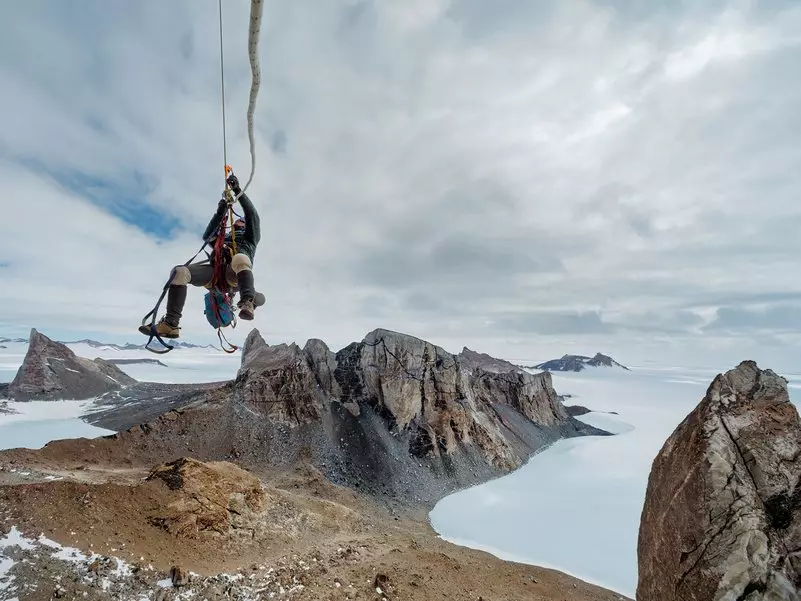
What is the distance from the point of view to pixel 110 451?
31.3m

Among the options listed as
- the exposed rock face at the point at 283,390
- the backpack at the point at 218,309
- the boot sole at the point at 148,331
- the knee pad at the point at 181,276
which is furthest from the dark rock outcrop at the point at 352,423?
the knee pad at the point at 181,276

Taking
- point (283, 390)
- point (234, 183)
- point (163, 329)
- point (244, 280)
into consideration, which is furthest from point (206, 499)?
point (283, 390)

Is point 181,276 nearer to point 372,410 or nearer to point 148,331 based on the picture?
point 148,331

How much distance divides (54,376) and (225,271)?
81.5 meters

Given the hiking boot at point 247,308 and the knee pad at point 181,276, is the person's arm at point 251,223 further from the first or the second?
the hiking boot at point 247,308

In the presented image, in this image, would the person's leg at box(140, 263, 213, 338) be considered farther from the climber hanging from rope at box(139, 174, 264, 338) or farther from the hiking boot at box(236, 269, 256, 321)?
the hiking boot at box(236, 269, 256, 321)

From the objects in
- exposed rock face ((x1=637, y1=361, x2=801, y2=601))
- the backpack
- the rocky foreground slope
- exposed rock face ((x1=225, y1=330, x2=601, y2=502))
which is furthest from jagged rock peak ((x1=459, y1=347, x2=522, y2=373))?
the backpack

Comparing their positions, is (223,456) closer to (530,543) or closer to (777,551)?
(530,543)

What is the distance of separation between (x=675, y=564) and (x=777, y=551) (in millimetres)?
1997

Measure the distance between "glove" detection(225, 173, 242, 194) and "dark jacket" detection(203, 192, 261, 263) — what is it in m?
0.19

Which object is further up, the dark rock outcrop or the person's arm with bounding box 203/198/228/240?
the person's arm with bounding box 203/198/228/240

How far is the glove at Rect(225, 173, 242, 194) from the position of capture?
8875 mm

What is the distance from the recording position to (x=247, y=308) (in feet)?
27.6

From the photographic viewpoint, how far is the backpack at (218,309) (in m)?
9.78
